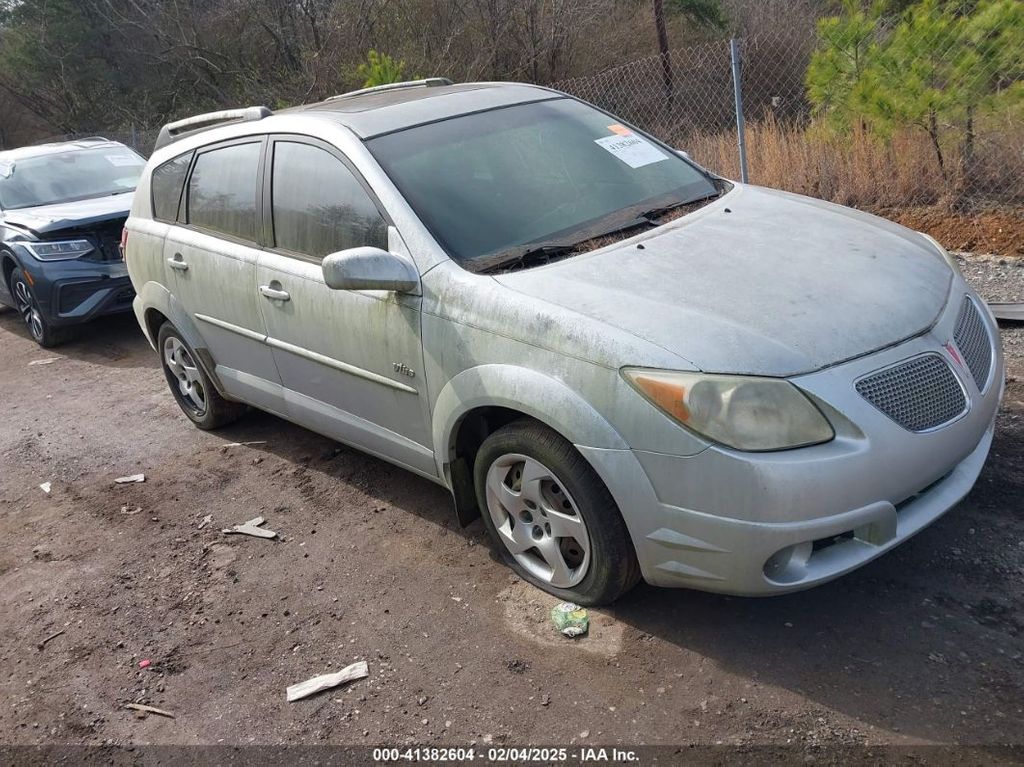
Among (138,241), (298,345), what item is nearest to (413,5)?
(138,241)

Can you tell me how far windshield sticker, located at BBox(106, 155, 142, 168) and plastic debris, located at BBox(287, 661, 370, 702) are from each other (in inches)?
311

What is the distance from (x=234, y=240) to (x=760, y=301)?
2799 mm

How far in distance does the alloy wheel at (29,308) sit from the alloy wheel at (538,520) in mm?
6580

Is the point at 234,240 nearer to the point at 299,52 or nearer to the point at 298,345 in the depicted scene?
the point at 298,345

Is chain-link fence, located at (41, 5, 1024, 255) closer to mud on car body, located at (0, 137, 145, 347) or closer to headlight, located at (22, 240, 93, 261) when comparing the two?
mud on car body, located at (0, 137, 145, 347)

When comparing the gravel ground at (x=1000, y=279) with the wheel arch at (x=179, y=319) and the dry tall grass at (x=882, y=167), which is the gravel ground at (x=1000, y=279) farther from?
the wheel arch at (x=179, y=319)

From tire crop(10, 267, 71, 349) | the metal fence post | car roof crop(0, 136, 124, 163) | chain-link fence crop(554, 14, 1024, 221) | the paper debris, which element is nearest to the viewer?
the paper debris

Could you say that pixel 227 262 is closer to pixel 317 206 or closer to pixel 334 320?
pixel 317 206

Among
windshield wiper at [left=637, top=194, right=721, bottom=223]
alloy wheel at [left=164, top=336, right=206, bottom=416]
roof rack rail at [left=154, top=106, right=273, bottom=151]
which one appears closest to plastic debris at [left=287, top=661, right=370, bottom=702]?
windshield wiper at [left=637, top=194, right=721, bottom=223]

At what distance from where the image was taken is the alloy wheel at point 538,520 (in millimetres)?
3314

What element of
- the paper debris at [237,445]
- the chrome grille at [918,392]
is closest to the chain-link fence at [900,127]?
the chrome grille at [918,392]

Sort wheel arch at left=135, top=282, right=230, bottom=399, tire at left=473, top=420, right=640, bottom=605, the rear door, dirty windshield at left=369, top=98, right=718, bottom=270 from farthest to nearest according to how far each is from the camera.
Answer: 1. wheel arch at left=135, top=282, right=230, bottom=399
2. the rear door
3. dirty windshield at left=369, top=98, right=718, bottom=270
4. tire at left=473, top=420, right=640, bottom=605

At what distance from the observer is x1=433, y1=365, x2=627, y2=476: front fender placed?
3.03 m

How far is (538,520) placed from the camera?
3.46 meters
